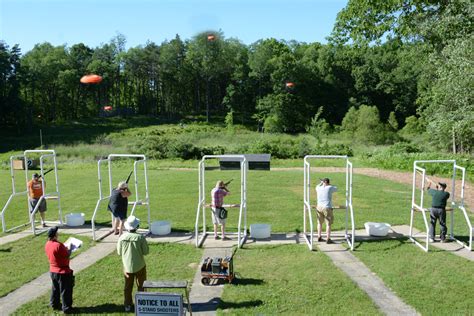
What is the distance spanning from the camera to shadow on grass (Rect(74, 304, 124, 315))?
→ 835 centimetres

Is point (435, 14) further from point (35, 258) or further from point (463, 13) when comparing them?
point (35, 258)

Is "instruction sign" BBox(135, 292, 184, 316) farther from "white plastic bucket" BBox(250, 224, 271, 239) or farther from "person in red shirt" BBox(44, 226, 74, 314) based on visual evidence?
"white plastic bucket" BBox(250, 224, 271, 239)

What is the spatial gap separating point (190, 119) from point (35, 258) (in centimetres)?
6635

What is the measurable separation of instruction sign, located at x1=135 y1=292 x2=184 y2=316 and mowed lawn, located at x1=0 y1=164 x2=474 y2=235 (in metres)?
7.73

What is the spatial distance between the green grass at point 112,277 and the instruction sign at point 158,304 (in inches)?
61.9

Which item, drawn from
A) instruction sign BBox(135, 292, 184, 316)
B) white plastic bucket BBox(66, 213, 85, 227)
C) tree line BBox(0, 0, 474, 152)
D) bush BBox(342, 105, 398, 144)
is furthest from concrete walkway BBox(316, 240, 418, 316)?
tree line BBox(0, 0, 474, 152)

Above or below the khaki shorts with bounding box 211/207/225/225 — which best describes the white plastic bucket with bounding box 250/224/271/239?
below

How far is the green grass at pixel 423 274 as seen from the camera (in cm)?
853

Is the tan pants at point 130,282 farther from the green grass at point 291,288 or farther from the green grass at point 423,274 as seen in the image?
the green grass at point 423,274

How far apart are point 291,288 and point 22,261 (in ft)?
24.2

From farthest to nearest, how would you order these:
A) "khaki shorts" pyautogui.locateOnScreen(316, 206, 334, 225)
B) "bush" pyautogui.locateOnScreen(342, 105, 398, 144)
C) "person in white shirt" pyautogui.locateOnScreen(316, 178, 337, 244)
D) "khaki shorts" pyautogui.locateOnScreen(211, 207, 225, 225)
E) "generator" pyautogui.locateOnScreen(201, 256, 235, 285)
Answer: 1. "bush" pyautogui.locateOnScreen(342, 105, 398, 144)
2. "khaki shorts" pyautogui.locateOnScreen(211, 207, 225, 225)
3. "khaki shorts" pyautogui.locateOnScreen(316, 206, 334, 225)
4. "person in white shirt" pyautogui.locateOnScreen(316, 178, 337, 244)
5. "generator" pyautogui.locateOnScreen(201, 256, 235, 285)

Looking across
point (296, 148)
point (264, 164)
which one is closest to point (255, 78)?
point (296, 148)

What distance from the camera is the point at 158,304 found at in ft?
22.8

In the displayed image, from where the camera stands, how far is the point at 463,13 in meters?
21.5
